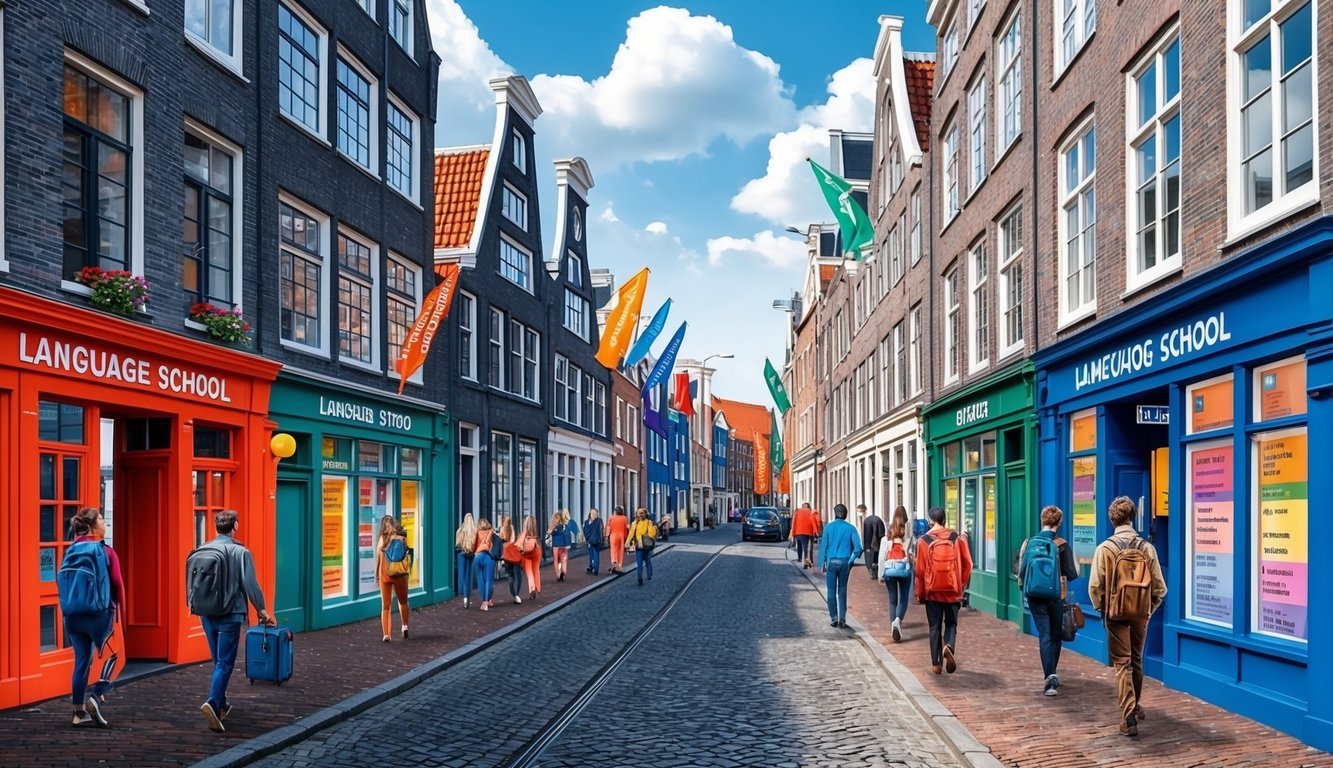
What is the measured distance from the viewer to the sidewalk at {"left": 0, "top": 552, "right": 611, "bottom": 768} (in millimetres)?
7833

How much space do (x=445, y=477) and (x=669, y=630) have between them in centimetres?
723

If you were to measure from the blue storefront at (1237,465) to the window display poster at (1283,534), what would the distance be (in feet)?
0.05

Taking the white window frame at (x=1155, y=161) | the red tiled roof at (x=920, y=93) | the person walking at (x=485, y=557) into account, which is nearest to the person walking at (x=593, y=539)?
the person walking at (x=485, y=557)

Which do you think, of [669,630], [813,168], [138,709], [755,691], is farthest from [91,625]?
[813,168]

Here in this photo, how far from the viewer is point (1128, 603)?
858cm

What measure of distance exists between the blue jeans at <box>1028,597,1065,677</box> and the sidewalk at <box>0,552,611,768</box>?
6096mm

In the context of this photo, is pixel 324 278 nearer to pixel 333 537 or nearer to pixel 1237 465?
pixel 333 537

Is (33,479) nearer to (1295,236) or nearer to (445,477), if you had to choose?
(1295,236)

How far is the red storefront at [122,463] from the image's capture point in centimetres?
992

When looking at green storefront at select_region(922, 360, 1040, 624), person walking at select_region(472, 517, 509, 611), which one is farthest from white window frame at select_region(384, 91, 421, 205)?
green storefront at select_region(922, 360, 1040, 624)

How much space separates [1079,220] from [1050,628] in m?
6.51

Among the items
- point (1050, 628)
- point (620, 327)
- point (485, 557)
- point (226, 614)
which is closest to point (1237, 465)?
point (1050, 628)

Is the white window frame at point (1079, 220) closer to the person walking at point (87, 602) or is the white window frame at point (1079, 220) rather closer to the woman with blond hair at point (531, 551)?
the woman with blond hair at point (531, 551)

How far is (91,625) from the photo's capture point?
8.89 metres
